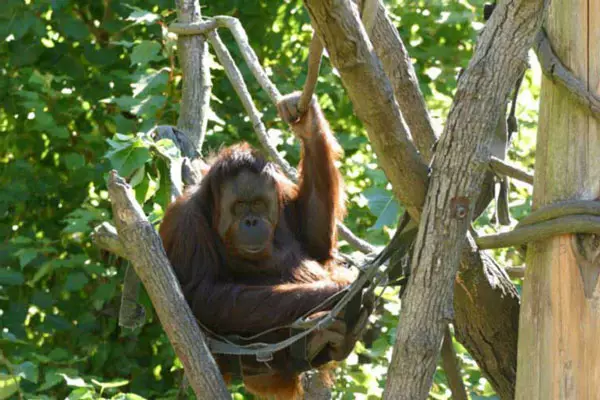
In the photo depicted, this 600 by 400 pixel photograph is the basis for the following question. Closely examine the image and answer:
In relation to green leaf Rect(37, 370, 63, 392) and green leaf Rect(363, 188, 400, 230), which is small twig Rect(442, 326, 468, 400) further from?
green leaf Rect(37, 370, 63, 392)

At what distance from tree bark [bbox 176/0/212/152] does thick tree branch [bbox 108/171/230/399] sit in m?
1.44

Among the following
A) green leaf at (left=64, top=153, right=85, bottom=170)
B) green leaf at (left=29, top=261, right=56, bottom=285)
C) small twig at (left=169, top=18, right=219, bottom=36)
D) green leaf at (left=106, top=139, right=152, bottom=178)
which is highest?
small twig at (left=169, top=18, right=219, bottom=36)

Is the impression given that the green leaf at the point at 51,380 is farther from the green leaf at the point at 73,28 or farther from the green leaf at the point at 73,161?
the green leaf at the point at 73,28

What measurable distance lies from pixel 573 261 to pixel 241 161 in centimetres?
158

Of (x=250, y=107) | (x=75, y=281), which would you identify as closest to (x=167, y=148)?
(x=250, y=107)

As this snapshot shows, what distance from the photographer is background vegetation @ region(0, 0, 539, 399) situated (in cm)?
506

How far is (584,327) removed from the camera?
233cm

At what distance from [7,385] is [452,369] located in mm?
1960

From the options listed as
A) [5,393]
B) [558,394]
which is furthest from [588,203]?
[5,393]

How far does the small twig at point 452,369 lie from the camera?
9.30 feet

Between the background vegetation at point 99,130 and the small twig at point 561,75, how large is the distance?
7.28ft

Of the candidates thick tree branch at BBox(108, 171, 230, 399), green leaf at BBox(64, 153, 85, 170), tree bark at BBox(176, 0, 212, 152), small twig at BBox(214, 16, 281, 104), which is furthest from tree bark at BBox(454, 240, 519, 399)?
green leaf at BBox(64, 153, 85, 170)

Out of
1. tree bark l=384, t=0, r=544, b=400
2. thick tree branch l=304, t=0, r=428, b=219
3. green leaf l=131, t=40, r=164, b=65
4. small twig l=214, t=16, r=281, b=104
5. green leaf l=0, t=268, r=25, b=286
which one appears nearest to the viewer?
thick tree branch l=304, t=0, r=428, b=219

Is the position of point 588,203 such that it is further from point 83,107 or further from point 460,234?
point 83,107
